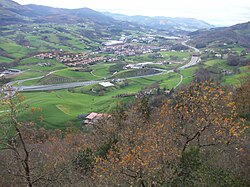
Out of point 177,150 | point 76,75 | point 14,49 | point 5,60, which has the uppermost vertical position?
point 177,150

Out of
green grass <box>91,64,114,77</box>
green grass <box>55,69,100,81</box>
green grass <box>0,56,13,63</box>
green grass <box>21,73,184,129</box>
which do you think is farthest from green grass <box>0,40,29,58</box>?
green grass <box>21,73,184,129</box>

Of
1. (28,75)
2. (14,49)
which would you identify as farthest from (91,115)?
(14,49)

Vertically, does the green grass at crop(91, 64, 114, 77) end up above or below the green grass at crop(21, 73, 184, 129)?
below

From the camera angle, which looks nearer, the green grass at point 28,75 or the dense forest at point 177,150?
the dense forest at point 177,150

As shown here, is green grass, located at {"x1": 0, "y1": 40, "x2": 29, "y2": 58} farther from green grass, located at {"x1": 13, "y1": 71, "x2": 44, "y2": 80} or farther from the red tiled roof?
the red tiled roof

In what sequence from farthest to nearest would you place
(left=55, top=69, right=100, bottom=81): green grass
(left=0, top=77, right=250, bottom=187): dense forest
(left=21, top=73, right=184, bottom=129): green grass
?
(left=55, top=69, right=100, bottom=81): green grass, (left=21, top=73, right=184, bottom=129): green grass, (left=0, top=77, right=250, bottom=187): dense forest

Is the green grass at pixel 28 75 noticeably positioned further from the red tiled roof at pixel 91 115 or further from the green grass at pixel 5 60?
the red tiled roof at pixel 91 115

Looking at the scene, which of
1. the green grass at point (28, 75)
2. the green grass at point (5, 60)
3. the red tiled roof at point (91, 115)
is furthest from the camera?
the green grass at point (5, 60)

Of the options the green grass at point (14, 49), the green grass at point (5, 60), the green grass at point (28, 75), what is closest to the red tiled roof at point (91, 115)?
the green grass at point (28, 75)

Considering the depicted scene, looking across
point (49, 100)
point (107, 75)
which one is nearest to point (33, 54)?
point (107, 75)

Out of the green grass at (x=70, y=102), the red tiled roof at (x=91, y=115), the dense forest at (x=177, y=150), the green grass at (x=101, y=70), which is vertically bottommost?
the green grass at (x=101, y=70)

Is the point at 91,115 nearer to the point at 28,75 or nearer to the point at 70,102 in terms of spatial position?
the point at 70,102
